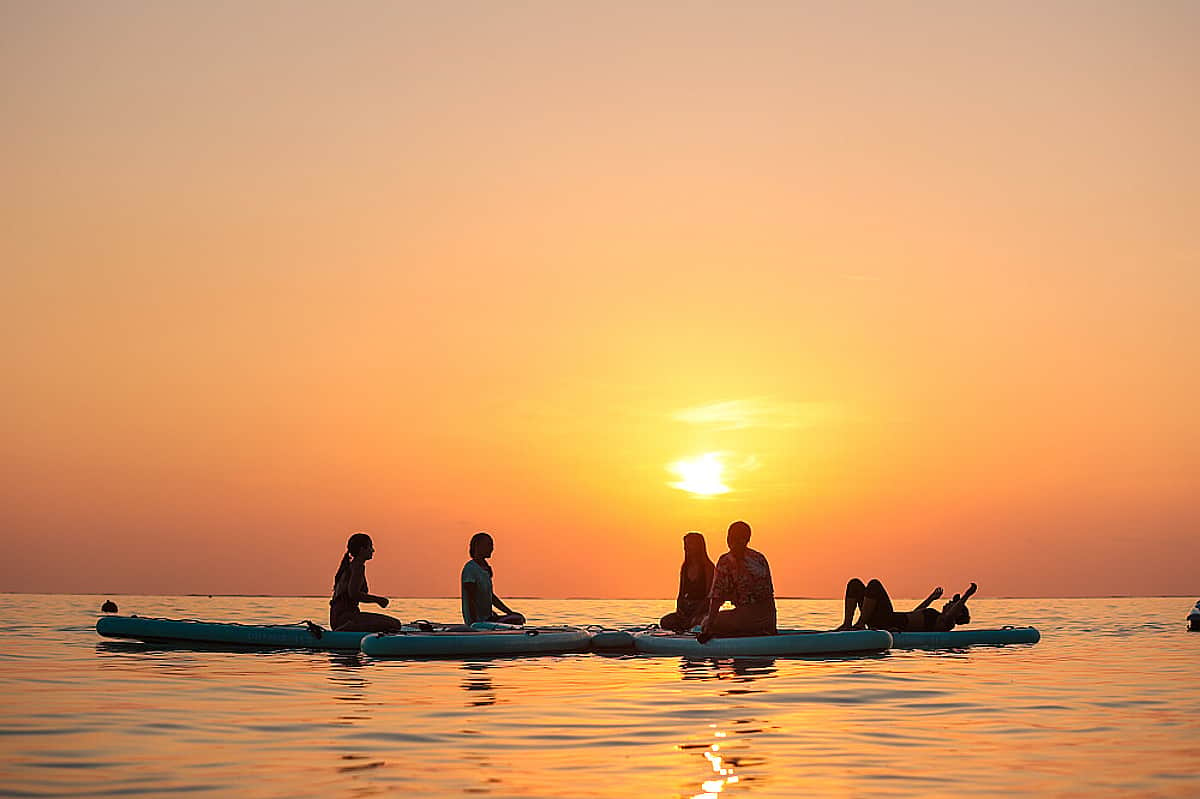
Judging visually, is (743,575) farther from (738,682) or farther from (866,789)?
(866,789)

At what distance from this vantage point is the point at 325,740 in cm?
1130

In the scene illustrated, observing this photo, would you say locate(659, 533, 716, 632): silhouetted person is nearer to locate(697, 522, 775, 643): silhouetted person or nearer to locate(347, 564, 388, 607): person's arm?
locate(697, 522, 775, 643): silhouetted person

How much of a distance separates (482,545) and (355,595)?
8.24 ft

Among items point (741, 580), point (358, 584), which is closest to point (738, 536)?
point (741, 580)

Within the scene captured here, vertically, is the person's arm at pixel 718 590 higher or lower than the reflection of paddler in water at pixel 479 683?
higher

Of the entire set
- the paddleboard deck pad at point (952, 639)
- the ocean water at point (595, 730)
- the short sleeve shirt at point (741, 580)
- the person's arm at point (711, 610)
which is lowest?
the ocean water at point (595, 730)

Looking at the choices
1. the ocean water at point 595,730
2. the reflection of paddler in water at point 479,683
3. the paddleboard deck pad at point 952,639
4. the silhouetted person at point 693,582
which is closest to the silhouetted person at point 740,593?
the ocean water at point 595,730

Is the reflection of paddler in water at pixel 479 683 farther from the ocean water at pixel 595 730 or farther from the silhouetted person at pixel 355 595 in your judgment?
the silhouetted person at pixel 355 595

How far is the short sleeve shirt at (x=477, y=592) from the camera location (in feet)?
80.6

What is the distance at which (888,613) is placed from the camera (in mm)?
25219

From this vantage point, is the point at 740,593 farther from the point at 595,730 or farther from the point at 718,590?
the point at 595,730

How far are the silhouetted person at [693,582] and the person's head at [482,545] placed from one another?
12.3 feet

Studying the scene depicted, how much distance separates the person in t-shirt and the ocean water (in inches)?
124

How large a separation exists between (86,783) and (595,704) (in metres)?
6.95
